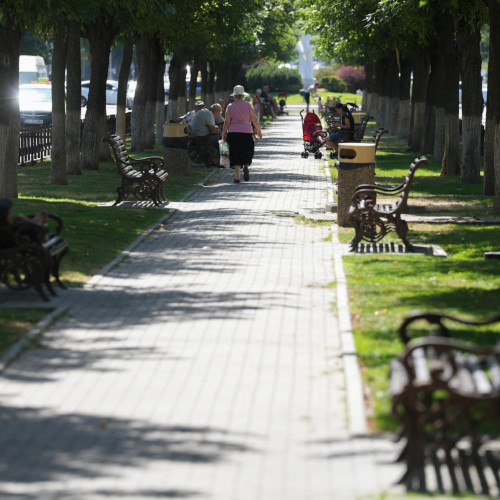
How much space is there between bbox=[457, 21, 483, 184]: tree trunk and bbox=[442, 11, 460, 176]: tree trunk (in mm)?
1428

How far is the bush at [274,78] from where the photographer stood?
9612 centimetres

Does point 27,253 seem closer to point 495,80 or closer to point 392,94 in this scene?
point 495,80

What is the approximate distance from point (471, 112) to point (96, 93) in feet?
28.4

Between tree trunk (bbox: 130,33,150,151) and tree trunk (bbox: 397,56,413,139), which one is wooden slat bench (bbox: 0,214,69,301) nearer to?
tree trunk (bbox: 130,33,150,151)

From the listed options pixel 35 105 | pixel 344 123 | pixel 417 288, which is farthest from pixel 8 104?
pixel 35 105

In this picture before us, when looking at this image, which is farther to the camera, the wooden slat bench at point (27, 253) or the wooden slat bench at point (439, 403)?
the wooden slat bench at point (27, 253)

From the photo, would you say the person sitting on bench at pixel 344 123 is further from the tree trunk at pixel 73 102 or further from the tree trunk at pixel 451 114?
the tree trunk at pixel 73 102

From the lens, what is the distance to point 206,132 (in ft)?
92.9

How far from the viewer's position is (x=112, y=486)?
18.6 feet

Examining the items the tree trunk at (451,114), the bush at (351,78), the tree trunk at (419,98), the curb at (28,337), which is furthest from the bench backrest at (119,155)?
the bush at (351,78)

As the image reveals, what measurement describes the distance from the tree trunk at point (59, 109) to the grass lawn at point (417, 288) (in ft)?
23.3

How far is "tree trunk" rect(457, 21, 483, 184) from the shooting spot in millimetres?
24422

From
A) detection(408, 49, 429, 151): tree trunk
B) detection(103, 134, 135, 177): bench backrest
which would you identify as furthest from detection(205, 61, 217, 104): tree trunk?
detection(103, 134, 135, 177): bench backrest

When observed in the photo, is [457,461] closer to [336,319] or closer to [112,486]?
[112,486]
